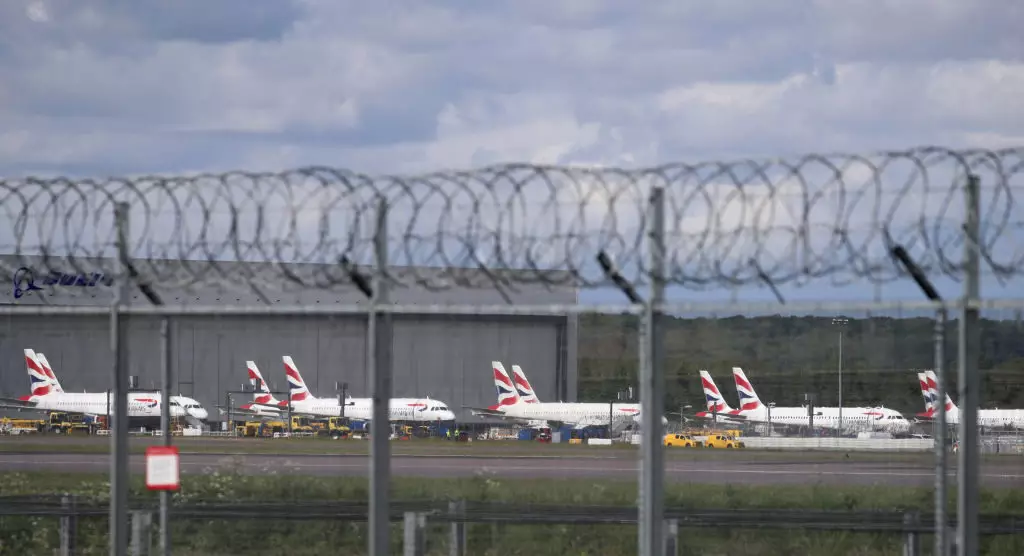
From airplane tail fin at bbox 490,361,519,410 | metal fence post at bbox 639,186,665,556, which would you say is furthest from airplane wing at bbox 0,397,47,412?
metal fence post at bbox 639,186,665,556

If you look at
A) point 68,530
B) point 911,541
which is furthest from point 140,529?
point 911,541

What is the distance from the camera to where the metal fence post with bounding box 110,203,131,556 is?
425 inches

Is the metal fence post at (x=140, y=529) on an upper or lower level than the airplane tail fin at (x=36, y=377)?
lower

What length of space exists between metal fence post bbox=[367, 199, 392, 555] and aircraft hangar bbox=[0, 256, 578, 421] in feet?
2.89

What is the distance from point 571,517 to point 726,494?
5.10m

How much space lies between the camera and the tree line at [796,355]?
10508 millimetres

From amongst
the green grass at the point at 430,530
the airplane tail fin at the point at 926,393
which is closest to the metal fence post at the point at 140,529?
the green grass at the point at 430,530

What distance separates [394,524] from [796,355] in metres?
6.87

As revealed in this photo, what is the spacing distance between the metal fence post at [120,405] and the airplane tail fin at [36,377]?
302 cm

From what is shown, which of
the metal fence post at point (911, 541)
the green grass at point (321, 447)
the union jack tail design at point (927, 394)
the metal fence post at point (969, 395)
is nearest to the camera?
the metal fence post at point (969, 395)

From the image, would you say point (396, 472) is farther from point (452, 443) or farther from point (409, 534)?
point (409, 534)

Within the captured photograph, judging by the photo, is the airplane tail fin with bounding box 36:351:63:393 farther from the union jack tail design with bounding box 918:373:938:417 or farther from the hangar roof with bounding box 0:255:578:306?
the union jack tail design with bounding box 918:373:938:417

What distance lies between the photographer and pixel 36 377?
49.4ft

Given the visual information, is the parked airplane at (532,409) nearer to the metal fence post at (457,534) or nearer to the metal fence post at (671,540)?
the metal fence post at (671,540)
